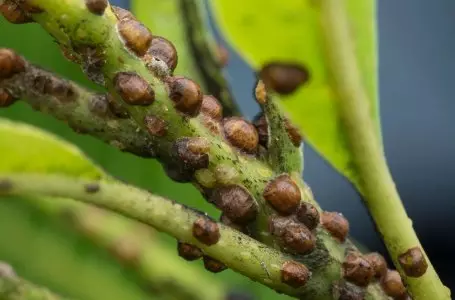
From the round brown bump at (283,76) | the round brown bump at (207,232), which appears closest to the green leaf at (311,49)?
the round brown bump at (283,76)

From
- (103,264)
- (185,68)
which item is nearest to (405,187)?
(103,264)

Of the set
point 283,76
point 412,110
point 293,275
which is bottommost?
point 293,275

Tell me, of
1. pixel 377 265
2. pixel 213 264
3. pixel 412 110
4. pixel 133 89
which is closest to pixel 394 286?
pixel 377 265

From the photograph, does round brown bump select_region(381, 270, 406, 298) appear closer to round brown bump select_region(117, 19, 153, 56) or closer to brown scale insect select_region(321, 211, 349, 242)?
brown scale insect select_region(321, 211, 349, 242)

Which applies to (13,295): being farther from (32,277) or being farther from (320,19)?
(32,277)

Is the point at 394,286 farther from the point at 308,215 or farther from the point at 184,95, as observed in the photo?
the point at 184,95

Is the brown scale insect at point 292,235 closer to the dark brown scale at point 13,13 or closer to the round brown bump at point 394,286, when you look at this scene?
the round brown bump at point 394,286

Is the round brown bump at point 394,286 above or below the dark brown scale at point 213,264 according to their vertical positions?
above
